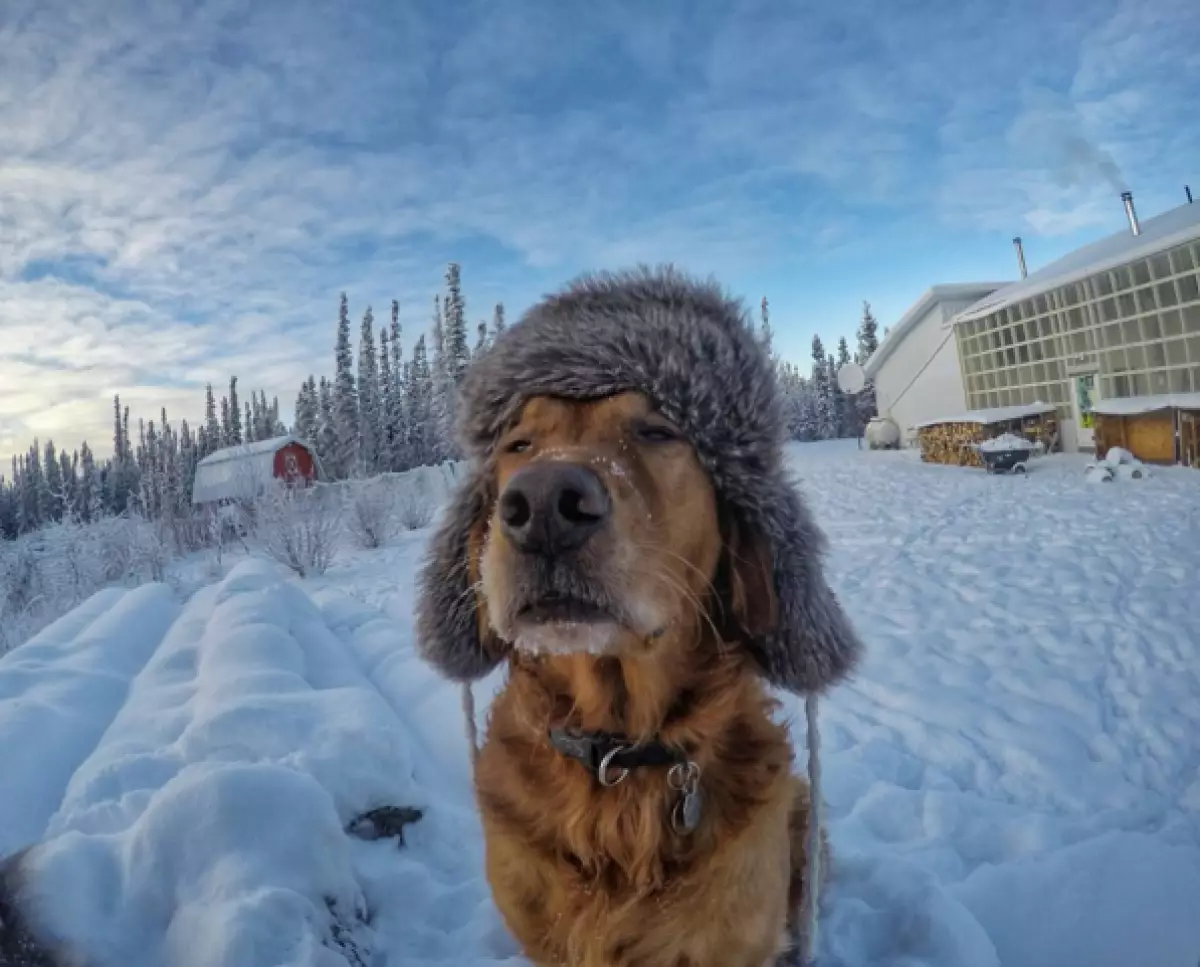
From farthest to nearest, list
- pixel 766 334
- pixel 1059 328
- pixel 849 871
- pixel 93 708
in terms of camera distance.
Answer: pixel 1059 328 < pixel 93 708 < pixel 849 871 < pixel 766 334

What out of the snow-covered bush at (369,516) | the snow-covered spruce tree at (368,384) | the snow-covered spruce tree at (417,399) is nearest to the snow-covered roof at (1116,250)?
the snow-covered bush at (369,516)

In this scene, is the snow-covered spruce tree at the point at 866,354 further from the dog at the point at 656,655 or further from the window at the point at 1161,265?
the dog at the point at 656,655

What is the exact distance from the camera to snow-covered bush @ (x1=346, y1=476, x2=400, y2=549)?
1274 cm

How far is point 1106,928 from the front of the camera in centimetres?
194

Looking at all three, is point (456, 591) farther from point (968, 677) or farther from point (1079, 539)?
point (1079, 539)

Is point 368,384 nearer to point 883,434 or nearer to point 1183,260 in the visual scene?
point 883,434

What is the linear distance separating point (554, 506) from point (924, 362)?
18.6 metres

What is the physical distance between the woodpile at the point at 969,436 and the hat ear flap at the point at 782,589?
28.4 feet

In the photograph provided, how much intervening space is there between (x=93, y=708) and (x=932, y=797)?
402cm

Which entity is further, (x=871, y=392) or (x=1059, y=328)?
(x=871, y=392)

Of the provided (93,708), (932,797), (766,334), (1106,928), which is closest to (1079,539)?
(932,797)

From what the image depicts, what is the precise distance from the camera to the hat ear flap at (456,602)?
2.13 meters

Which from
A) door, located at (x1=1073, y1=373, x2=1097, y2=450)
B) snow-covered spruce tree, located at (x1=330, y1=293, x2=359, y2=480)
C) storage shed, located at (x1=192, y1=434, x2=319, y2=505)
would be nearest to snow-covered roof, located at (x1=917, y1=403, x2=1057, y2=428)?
door, located at (x1=1073, y1=373, x2=1097, y2=450)

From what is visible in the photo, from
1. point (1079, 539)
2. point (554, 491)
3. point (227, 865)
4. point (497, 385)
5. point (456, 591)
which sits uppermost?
point (497, 385)
